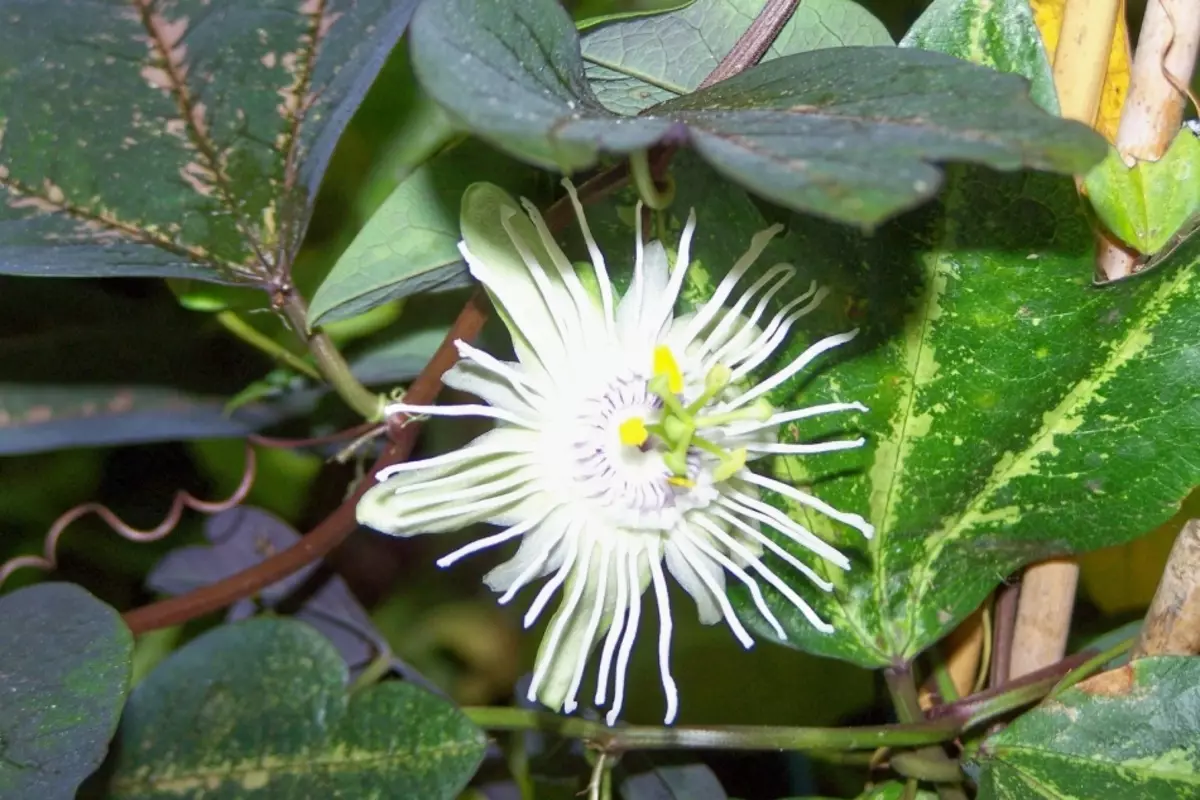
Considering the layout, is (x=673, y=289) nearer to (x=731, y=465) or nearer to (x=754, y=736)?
(x=731, y=465)

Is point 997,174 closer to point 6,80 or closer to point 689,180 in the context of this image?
point 689,180

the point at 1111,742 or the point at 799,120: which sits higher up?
the point at 799,120

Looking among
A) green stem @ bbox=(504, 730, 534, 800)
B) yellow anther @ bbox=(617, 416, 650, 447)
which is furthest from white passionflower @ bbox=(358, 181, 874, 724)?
green stem @ bbox=(504, 730, 534, 800)

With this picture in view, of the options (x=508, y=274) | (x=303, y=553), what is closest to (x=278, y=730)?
(x=303, y=553)

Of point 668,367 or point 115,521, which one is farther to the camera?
point 115,521

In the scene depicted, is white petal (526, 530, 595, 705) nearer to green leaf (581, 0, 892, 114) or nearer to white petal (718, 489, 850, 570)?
white petal (718, 489, 850, 570)

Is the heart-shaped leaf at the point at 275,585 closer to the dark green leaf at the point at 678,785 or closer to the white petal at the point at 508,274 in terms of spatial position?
the dark green leaf at the point at 678,785

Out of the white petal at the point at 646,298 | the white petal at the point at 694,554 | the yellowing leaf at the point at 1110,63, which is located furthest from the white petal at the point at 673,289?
the yellowing leaf at the point at 1110,63
